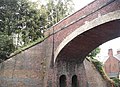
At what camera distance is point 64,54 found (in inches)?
529

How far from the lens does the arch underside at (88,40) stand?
33.0ft

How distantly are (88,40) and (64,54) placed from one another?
2.23 m

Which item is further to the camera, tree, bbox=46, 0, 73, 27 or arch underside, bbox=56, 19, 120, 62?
tree, bbox=46, 0, 73, 27

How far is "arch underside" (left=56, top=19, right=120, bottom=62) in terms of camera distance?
33.0ft

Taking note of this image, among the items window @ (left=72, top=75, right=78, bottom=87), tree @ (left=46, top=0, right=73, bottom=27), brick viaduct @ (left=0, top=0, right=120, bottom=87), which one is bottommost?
window @ (left=72, top=75, right=78, bottom=87)

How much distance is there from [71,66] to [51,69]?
1.90 metres

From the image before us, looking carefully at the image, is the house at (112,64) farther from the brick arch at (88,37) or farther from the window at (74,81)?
the brick arch at (88,37)

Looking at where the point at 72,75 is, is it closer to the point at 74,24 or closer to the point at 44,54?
the point at 44,54

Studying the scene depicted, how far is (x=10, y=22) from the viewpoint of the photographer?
17844 mm

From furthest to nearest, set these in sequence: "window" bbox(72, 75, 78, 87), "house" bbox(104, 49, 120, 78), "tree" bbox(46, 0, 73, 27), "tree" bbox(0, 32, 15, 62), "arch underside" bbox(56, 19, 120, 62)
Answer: "house" bbox(104, 49, 120, 78)
"tree" bbox(46, 0, 73, 27)
"window" bbox(72, 75, 78, 87)
"tree" bbox(0, 32, 15, 62)
"arch underside" bbox(56, 19, 120, 62)

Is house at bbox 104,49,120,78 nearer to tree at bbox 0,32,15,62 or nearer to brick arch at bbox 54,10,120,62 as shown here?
brick arch at bbox 54,10,120,62

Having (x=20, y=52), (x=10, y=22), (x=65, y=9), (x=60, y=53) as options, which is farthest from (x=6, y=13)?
(x=65, y=9)

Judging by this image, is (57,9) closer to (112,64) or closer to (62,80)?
(62,80)

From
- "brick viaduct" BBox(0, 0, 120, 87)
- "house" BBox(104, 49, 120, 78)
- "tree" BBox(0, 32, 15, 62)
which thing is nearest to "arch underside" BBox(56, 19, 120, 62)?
"brick viaduct" BBox(0, 0, 120, 87)
